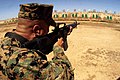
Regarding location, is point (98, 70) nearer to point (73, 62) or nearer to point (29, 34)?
point (73, 62)

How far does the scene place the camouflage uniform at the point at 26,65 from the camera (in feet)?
9.86

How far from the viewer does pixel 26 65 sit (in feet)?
9.78

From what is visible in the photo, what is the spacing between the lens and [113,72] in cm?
1539

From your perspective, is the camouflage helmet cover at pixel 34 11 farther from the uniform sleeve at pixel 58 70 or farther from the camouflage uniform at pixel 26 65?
the uniform sleeve at pixel 58 70

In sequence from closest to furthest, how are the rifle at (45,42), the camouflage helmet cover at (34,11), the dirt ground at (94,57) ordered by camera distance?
the camouflage helmet cover at (34,11) → the rifle at (45,42) → the dirt ground at (94,57)

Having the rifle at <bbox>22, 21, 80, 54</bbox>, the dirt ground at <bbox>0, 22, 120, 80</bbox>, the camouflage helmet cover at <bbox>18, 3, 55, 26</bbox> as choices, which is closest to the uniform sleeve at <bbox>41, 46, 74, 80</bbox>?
the rifle at <bbox>22, 21, 80, 54</bbox>

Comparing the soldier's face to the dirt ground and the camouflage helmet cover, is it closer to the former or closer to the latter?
the camouflage helmet cover

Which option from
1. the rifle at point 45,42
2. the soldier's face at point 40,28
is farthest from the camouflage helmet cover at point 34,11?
the rifle at point 45,42

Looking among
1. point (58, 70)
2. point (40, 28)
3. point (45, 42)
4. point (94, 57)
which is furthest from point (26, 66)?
point (94, 57)

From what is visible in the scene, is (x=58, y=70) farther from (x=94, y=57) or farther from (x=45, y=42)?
(x=94, y=57)

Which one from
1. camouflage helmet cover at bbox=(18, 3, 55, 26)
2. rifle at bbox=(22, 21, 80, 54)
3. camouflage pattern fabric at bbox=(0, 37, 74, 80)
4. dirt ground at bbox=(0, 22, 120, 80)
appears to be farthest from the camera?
dirt ground at bbox=(0, 22, 120, 80)

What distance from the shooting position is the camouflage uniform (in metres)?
3.01

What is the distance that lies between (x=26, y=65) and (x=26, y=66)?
1 centimetres

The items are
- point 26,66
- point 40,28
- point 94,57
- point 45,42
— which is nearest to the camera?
point 26,66
